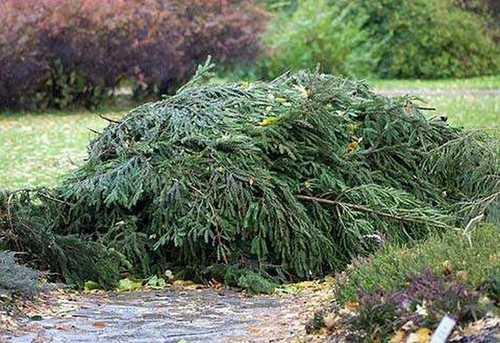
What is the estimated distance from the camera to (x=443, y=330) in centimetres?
483

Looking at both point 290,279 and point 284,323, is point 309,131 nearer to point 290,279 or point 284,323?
point 290,279

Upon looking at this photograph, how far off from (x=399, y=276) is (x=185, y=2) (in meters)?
17.7

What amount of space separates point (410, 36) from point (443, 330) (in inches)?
1007

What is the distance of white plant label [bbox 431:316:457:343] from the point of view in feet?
15.8

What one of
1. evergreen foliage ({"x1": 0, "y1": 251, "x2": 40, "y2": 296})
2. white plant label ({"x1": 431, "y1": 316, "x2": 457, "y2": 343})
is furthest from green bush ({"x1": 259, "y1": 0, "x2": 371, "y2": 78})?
white plant label ({"x1": 431, "y1": 316, "x2": 457, "y2": 343})

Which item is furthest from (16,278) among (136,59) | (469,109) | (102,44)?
(136,59)

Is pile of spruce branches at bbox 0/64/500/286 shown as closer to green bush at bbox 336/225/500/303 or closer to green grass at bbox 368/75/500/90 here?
green bush at bbox 336/225/500/303

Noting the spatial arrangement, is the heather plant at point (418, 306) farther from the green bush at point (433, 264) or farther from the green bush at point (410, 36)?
the green bush at point (410, 36)

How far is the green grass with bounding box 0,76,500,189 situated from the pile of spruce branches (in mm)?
4156

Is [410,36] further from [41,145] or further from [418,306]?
[418,306]

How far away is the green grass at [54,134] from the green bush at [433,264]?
7425mm

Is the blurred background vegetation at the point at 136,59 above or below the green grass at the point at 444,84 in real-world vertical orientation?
above

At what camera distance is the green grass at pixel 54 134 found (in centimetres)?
1446

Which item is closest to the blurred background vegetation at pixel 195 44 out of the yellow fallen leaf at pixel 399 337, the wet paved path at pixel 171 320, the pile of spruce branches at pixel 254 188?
the pile of spruce branches at pixel 254 188
